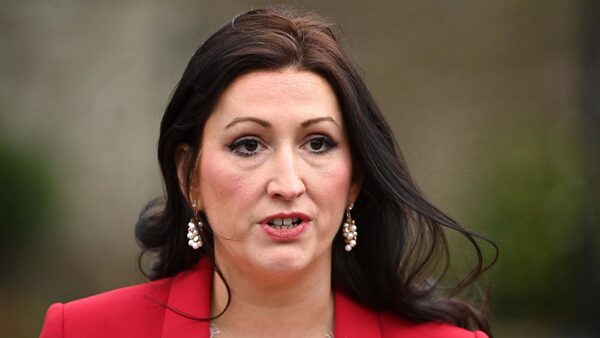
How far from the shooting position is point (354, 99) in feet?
11.0

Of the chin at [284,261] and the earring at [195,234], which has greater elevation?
the earring at [195,234]

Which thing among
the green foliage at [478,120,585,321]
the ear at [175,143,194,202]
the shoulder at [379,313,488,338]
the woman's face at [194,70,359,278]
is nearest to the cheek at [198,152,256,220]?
the woman's face at [194,70,359,278]

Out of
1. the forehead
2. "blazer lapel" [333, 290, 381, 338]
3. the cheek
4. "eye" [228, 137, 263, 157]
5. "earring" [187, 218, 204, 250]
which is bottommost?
"blazer lapel" [333, 290, 381, 338]

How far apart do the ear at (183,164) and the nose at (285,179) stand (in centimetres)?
37

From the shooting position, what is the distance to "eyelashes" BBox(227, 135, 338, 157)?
3236 millimetres

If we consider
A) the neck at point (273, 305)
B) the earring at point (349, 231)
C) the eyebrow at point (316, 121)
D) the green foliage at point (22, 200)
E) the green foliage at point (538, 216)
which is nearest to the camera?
the eyebrow at point (316, 121)

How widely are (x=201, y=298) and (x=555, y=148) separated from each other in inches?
147

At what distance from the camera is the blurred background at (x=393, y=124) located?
21.6 feet

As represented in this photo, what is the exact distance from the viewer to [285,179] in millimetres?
3145

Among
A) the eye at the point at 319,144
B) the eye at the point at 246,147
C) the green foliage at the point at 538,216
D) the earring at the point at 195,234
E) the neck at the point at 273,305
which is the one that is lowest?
the green foliage at the point at 538,216

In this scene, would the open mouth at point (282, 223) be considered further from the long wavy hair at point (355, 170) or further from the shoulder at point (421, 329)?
the shoulder at point (421, 329)

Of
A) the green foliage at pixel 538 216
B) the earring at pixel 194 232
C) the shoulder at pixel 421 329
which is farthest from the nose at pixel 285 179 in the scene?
the green foliage at pixel 538 216

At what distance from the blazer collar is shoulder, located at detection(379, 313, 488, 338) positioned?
34 millimetres

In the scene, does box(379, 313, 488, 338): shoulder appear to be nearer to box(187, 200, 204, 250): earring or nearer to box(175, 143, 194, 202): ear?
box(187, 200, 204, 250): earring
